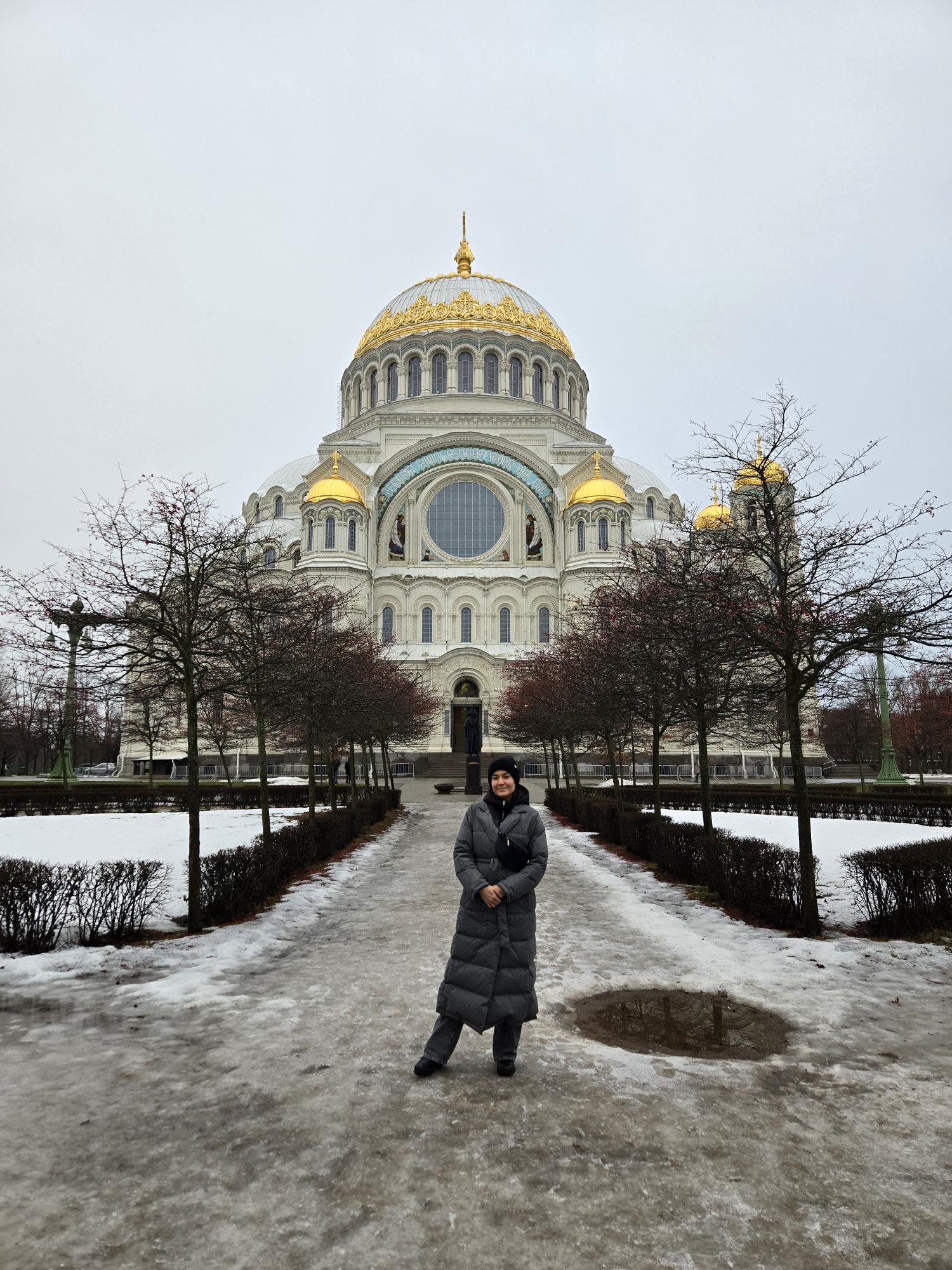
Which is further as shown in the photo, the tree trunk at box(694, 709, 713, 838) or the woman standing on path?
the tree trunk at box(694, 709, 713, 838)

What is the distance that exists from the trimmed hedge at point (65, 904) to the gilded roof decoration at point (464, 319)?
61.0 meters

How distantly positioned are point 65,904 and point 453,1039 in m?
5.20

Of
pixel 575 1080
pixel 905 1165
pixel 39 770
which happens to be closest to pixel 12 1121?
pixel 575 1080

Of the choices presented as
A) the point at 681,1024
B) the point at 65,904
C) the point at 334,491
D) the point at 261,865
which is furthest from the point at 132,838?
the point at 334,491

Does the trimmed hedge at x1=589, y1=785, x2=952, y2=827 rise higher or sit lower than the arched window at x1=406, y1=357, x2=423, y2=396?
lower

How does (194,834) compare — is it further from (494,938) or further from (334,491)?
(334,491)

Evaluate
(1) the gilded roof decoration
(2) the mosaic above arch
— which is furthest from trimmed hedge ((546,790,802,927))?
(1) the gilded roof decoration

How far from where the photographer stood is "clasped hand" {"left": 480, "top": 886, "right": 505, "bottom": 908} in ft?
16.1

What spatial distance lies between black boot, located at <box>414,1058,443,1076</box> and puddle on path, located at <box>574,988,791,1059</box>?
1323mm

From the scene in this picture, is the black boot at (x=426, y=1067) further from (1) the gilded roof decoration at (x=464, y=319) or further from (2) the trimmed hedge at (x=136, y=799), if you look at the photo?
(1) the gilded roof decoration at (x=464, y=319)

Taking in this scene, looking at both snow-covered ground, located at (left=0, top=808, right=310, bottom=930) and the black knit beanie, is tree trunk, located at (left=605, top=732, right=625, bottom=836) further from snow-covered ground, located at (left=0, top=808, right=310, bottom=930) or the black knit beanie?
the black knit beanie

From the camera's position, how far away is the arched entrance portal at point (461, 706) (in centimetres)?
5253

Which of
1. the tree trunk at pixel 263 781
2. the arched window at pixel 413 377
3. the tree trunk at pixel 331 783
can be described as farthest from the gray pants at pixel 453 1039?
the arched window at pixel 413 377

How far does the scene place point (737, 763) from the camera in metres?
50.5
